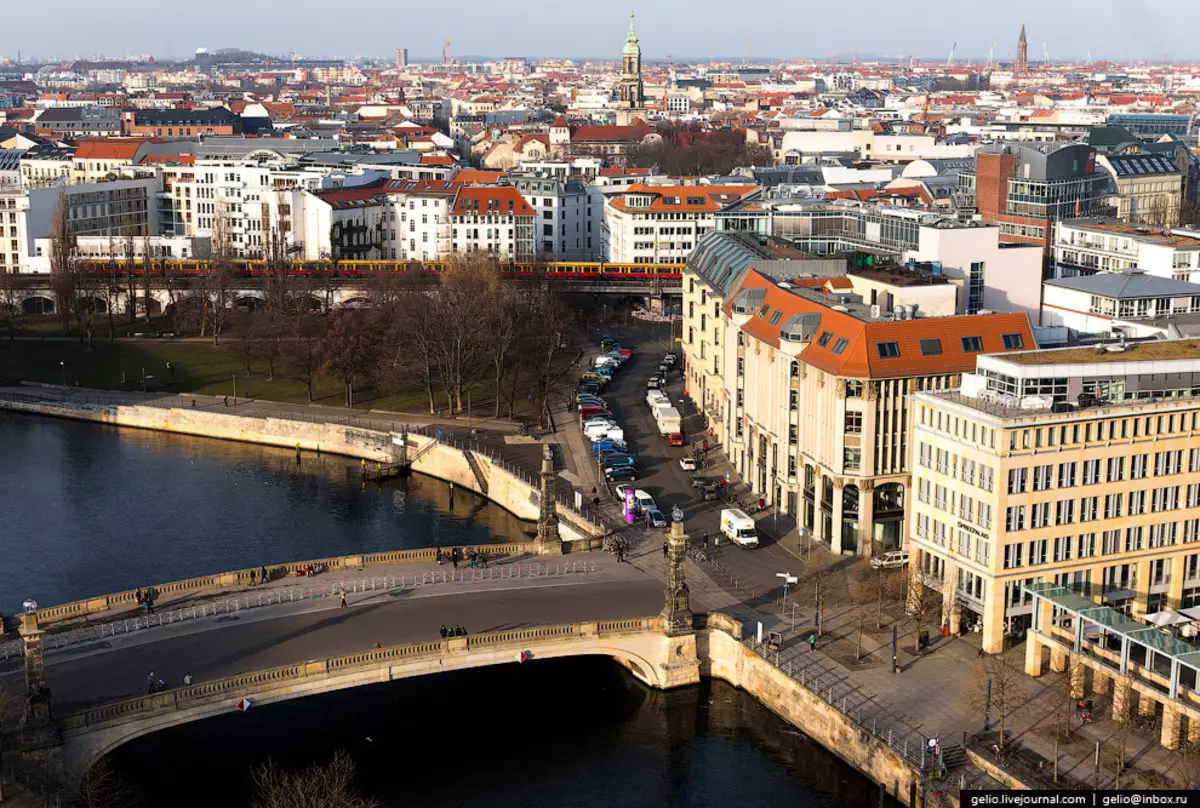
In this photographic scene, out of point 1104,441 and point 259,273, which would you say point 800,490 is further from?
point 259,273

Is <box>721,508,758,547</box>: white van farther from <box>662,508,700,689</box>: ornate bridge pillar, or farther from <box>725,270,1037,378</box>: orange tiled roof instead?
<box>662,508,700,689</box>: ornate bridge pillar

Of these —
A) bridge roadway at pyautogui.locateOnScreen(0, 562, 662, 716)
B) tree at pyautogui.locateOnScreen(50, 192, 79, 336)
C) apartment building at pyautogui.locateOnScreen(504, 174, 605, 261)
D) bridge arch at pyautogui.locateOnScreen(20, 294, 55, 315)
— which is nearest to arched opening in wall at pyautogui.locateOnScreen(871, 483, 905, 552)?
bridge roadway at pyautogui.locateOnScreen(0, 562, 662, 716)

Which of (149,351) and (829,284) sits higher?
(829,284)

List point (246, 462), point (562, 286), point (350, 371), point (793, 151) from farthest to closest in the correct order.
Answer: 1. point (793, 151)
2. point (562, 286)
3. point (350, 371)
4. point (246, 462)

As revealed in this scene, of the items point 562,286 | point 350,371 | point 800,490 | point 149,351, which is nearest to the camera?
point 800,490

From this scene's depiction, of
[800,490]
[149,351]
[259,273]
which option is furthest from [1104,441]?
[259,273]

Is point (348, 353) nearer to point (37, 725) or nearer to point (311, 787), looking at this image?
point (37, 725)
